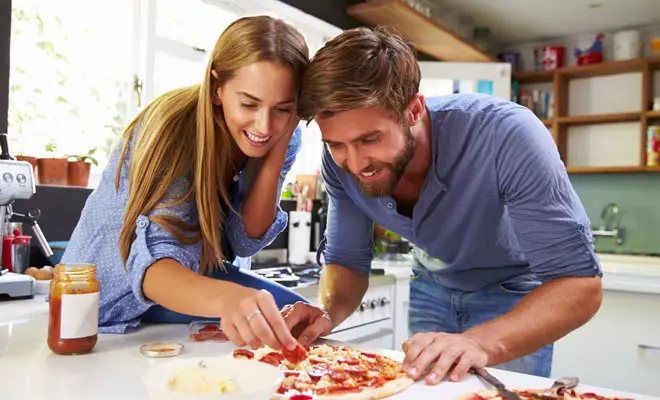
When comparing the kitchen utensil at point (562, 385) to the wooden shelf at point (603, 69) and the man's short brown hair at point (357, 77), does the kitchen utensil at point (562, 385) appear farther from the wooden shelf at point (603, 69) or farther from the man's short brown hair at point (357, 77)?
the wooden shelf at point (603, 69)

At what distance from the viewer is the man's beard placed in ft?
4.28

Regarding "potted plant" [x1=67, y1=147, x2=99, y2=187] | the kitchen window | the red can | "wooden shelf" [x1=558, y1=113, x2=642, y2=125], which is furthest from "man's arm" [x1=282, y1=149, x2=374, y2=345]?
the red can

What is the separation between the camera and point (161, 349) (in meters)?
1.07

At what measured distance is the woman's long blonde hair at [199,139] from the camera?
1.16 m

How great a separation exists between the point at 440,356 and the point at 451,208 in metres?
0.51

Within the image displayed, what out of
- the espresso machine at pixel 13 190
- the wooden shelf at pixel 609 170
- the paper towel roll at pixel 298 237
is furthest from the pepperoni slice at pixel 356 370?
the wooden shelf at pixel 609 170

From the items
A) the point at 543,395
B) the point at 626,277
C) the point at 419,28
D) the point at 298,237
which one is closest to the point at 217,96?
the point at 543,395

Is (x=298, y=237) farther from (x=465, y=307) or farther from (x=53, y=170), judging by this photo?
(x=465, y=307)

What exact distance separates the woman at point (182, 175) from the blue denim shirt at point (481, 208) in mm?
354

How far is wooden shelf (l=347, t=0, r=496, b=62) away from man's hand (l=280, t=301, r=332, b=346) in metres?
2.27

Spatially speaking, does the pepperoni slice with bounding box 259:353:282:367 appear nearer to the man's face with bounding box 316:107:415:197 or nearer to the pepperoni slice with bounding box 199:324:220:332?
the pepperoni slice with bounding box 199:324:220:332

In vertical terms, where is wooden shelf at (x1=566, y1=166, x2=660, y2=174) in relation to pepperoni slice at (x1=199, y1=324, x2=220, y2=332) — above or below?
above

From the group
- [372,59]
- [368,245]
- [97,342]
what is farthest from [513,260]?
[97,342]

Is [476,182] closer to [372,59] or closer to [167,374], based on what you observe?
[372,59]
